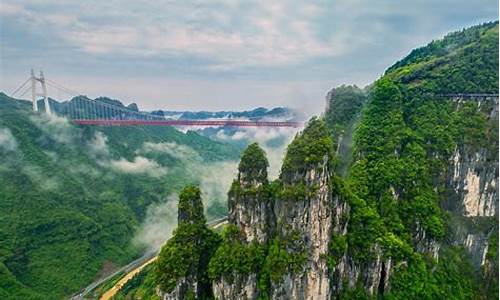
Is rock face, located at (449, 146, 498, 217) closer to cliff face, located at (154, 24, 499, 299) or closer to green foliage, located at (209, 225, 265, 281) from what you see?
cliff face, located at (154, 24, 499, 299)

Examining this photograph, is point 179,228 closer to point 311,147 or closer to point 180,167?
point 311,147

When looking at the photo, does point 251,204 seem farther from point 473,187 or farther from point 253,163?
point 473,187

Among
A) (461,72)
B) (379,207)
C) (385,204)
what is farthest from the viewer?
(461,72)

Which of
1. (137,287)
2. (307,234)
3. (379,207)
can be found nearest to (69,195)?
(137,287)

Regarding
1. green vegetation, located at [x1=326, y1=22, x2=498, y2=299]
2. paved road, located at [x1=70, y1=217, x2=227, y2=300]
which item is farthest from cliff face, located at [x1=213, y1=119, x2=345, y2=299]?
paved road, located at [x1=70, y1=217, x2=227, y2=300]

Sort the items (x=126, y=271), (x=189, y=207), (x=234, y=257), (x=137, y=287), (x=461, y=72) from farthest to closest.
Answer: (x=126, y=271), (x=137, y=287), (x=461, y=72), (x=189, y=207), (x=234, y=257)

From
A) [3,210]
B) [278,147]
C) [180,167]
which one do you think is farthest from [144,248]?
[278,147]
